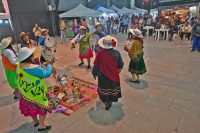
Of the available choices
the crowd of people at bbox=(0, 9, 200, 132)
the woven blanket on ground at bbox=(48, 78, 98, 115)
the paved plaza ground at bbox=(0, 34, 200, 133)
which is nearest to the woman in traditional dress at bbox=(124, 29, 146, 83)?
the crowd of people at bbox=(0, 9, 200, 132)

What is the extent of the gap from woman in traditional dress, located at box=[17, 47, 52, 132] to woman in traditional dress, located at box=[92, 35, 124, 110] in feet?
Answer: 3.54

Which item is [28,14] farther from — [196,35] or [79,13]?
[196,35]

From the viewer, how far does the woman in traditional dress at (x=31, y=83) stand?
2734 mm

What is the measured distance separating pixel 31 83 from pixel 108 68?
1.45 meters

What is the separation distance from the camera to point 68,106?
4.01 metres

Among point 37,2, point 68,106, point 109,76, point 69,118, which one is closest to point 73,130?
point 69,118

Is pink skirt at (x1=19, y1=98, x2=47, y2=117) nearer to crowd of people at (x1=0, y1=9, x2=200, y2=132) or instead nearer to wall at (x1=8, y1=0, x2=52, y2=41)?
crowd of people at (x1=0, y1=9, x2=200, y2=132)

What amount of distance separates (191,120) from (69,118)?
2.32m

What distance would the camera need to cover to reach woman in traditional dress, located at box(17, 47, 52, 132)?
8.97ft

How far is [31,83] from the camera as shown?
2.79 metres

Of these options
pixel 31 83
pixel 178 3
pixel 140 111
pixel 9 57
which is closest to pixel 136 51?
pixel 140 111

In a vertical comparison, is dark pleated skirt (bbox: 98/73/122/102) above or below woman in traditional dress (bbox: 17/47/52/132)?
below

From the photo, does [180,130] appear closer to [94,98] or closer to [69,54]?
[94,98]

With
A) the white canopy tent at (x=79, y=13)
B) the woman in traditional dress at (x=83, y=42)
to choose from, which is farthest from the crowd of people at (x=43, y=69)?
the white canopy tent at (x=79, y=13)
